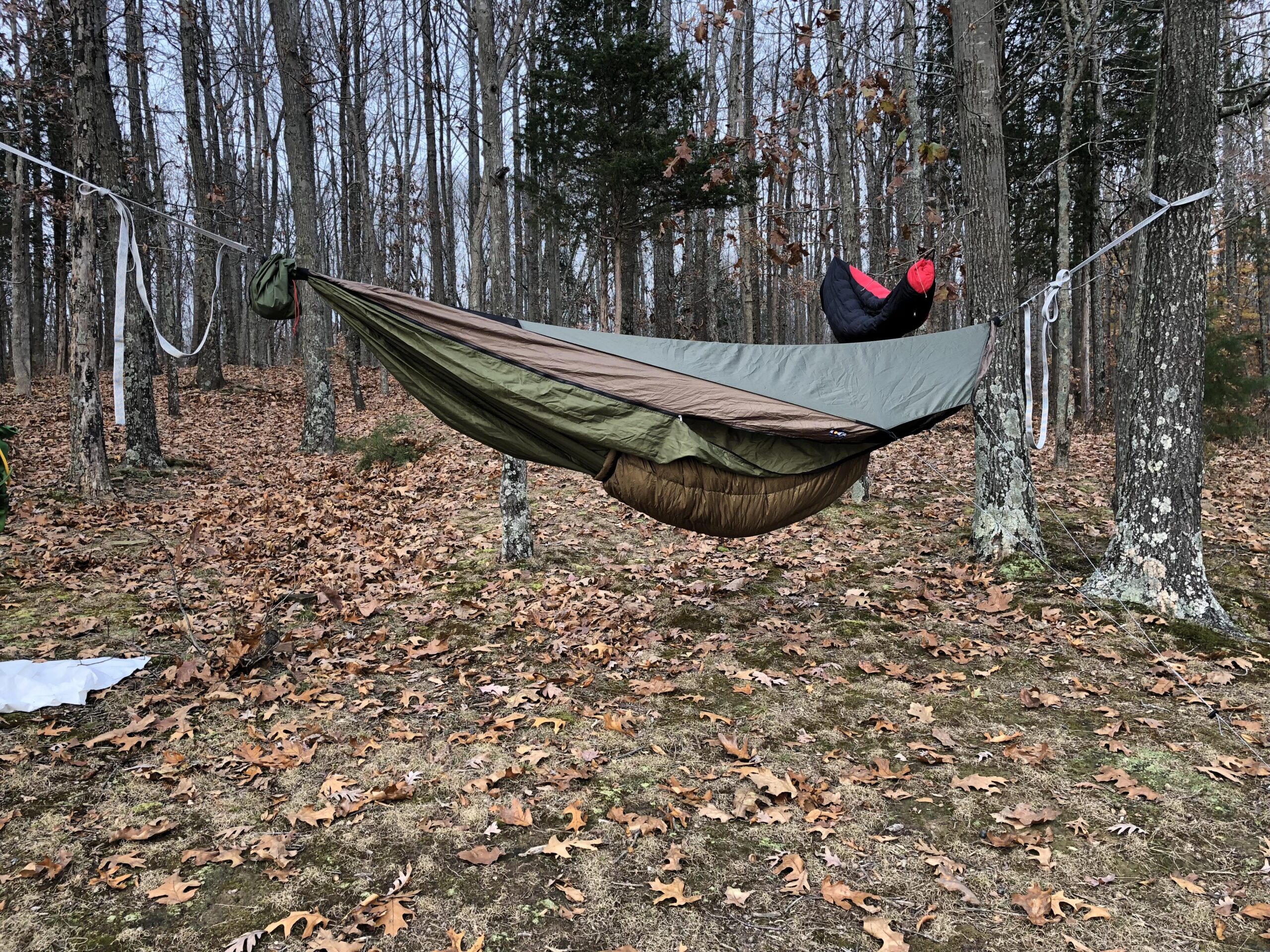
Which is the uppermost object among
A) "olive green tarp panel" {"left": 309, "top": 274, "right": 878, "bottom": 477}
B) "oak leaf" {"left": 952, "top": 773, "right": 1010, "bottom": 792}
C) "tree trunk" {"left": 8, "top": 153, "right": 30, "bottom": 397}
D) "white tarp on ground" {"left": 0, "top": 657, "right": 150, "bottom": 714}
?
"tree trunk" {"left": 8, "top": 153, "right": 30, "bottom": 397}

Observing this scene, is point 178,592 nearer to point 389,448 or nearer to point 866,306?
point 389,448

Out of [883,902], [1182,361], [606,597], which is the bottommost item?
[883,902]

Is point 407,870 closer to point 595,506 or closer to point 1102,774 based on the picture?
point 1102,774

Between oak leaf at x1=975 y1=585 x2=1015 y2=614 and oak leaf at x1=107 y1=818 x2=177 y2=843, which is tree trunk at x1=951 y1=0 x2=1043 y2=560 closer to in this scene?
oak leaf at x1=975 y1=585 x2=1015 y2=614

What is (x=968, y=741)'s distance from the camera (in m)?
2.66

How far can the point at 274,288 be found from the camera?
109 inches

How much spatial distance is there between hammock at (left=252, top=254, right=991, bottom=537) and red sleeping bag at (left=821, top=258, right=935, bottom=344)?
15 centimetres

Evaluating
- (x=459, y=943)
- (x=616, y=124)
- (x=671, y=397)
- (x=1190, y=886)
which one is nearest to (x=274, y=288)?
(x=671, y=397)

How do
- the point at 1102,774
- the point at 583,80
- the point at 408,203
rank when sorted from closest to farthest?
the point at 1102,774, the point at 583,80, the point at 408,203

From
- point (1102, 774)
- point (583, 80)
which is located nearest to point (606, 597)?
point (1102, 774)

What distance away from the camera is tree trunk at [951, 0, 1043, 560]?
4215mm

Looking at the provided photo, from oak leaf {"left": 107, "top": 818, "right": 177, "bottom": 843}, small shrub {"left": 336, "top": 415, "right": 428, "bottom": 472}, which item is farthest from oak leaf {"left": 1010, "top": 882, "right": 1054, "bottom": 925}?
small shrub {"left": 336, "top": 415, "right": 428, "bottom": 472}

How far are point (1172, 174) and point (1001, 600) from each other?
7.45 ft

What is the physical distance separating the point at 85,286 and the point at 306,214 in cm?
287
